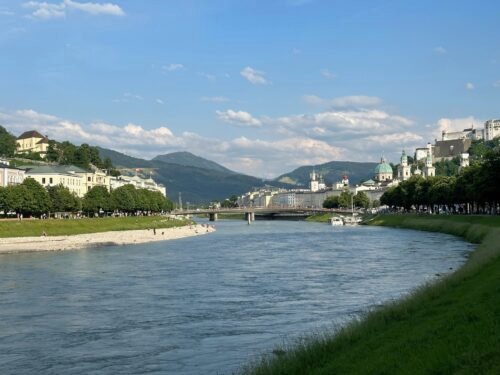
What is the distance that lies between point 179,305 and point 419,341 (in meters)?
17.4

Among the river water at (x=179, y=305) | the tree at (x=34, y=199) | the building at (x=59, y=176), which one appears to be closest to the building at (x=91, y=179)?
the building at (x=59, y=176)

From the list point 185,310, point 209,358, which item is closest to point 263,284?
point 185,310

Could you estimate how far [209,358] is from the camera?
19422 millimetres

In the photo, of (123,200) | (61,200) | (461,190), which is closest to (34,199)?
(61,200)

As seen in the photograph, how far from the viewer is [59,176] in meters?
139

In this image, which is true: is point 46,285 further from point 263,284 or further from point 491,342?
point 491,342

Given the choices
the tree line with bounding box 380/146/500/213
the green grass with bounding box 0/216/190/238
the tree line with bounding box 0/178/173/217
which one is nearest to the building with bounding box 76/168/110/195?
the tree line with bounding box 0/178/173/217

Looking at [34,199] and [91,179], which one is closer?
[34,199]

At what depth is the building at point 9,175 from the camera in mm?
124188

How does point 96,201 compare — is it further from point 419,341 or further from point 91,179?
point 419,341

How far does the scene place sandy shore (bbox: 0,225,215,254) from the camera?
69031 millimetres

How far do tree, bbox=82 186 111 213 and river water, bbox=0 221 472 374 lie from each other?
67105 millimetres

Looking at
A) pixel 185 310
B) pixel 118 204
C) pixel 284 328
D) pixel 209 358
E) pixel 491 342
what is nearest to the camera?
pixel 491 342

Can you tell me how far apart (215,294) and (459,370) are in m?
22.9
